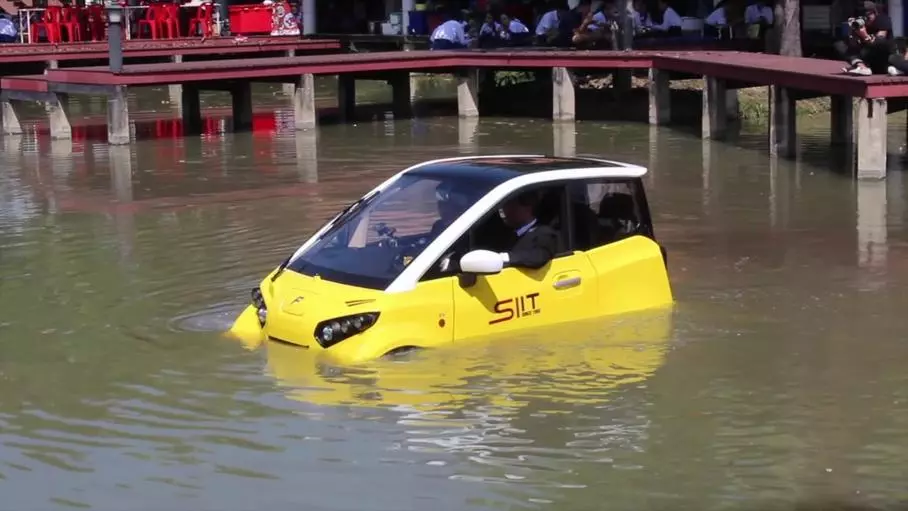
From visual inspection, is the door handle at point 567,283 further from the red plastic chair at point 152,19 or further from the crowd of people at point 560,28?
the red plastic chair at point 152,19

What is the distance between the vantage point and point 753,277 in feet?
43.3

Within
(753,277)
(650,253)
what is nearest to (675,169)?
(753,277)

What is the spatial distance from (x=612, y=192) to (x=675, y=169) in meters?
10.4

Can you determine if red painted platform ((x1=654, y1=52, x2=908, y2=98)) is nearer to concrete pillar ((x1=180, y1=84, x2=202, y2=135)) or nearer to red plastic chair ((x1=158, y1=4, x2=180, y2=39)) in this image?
concrete pillar ((x1=180, y1=84, x2=202, y2=135))

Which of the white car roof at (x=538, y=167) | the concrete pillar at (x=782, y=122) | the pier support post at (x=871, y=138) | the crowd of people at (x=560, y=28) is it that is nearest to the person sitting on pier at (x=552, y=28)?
the crowd of people at (x=560, y=28)

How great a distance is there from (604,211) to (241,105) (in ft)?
60.9

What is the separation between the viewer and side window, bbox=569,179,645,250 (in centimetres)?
1065

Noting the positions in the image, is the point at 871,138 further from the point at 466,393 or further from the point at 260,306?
the point at 466,393

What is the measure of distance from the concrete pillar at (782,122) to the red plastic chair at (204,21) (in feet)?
66.8

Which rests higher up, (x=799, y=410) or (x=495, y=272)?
(x=495, y=272)

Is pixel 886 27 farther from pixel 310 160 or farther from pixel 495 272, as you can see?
pixel 495 272

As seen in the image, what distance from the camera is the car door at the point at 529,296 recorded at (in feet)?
32.8

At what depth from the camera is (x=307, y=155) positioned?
23.8 meters

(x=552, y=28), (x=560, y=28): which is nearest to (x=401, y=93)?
(x=560, y=28)
